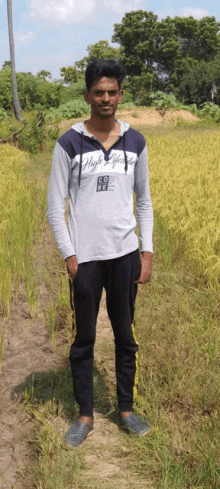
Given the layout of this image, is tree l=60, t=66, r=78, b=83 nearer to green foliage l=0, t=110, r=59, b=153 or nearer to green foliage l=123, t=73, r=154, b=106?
green foliage l=123, t=73, r=154, b=106

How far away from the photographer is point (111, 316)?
2.27 m

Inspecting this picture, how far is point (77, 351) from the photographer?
2230 mm

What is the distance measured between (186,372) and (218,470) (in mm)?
690

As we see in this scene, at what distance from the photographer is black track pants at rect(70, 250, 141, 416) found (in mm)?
2117

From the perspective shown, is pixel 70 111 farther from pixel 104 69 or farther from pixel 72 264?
pixel 72 264

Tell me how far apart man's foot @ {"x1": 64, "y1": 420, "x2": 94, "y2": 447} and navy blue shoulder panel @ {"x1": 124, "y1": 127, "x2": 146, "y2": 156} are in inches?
50.0

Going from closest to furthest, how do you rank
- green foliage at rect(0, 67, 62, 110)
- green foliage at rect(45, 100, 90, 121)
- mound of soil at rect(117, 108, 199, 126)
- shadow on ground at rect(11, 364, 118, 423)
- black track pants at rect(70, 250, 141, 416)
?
black track pants at rect(70, 250, 141, 416) < shadow on ground at rect(11, 364, 118, 423) < mound of soil at rect(117, 108, 199, 126) < green foliage at rect(45, 100, 90, 121) < green foliage at rect(0, 67, 62, 110)

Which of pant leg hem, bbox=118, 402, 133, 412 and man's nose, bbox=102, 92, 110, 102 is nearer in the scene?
man's nose, bbox=102, 92, 110, 102

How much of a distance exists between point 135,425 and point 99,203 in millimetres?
1061

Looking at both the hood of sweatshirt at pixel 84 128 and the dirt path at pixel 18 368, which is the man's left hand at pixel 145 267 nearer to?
the hood of sweatshirt at pixel 84 128

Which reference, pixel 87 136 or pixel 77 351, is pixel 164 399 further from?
pixel 87 136

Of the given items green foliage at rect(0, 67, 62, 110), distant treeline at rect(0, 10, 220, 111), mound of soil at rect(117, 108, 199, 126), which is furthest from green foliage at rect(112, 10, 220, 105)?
mound of soil at rect(117, 108, 199, 126)

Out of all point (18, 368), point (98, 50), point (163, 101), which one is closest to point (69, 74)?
point (98, 50)

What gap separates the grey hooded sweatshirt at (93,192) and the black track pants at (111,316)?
8cm
